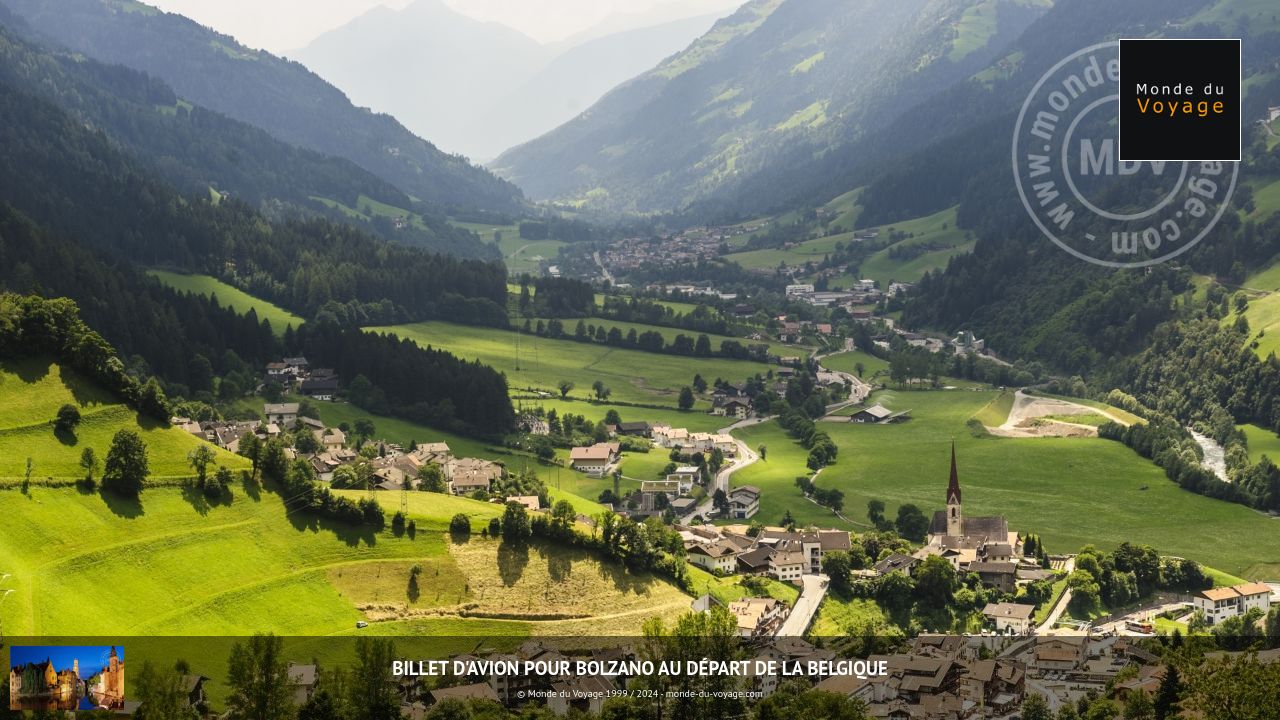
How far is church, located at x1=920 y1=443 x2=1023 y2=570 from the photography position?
9144 centimetres

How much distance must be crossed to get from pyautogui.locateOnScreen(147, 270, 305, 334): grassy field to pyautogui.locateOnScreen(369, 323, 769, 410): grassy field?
11010mm

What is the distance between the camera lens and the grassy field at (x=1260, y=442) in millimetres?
123938

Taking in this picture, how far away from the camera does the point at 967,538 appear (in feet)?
314

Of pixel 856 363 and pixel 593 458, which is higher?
pixel 856 363

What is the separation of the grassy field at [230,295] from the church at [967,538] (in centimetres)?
7832

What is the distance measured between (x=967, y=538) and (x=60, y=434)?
194 feet

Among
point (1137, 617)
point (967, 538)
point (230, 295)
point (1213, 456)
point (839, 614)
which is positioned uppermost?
point (230, 295)

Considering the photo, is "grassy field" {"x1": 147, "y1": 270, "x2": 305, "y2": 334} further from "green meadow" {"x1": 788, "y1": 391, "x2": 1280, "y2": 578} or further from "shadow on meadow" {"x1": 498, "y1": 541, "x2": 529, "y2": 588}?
"shadow on meadow" {"x1": 498, "y1": 541, "x2": 529, "y2": 588}

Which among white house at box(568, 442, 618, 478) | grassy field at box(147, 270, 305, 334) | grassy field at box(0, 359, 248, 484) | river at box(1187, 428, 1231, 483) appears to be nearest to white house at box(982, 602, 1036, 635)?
white house at box(568, 442, 618, 478)

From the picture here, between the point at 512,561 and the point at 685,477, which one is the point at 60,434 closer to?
the point at 512,561

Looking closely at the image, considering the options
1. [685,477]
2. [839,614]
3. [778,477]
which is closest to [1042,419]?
[778,477]

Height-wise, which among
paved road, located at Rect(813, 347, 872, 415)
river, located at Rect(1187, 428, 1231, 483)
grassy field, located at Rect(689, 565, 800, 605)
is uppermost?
paved road, located at Rect(813, 347, 872, 415)

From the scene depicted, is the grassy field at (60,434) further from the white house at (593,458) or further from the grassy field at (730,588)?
Result: the white house at (593,458)

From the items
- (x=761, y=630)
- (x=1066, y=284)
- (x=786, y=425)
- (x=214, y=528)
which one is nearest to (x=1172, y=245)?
(x=1066, y=284)
